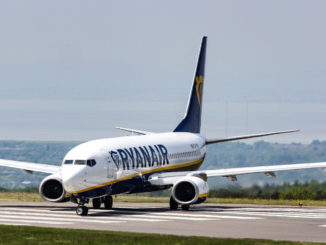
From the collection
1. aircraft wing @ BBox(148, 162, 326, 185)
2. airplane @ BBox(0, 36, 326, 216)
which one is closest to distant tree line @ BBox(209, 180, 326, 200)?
airplane @ BBox(0, 36, 326, 216)

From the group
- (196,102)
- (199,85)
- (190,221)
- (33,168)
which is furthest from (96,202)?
(199,85)

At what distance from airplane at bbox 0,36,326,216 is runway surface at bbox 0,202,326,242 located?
1.02 metres

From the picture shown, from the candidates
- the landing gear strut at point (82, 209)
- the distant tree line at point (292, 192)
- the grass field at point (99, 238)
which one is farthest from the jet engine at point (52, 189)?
the distant tree line at point (292, 192)

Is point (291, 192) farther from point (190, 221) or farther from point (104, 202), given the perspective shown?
point (190, 221)

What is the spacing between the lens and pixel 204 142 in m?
58.5

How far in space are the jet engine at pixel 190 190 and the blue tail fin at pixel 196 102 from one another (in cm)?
1331

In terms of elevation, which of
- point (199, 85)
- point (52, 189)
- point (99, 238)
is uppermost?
point (199, 85)

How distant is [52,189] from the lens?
43938 millimetres

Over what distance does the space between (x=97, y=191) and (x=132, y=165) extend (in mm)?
4166

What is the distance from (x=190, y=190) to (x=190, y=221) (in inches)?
333

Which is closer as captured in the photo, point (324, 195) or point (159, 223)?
point (159, 223)

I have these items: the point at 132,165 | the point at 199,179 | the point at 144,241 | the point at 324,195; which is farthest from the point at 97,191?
the point at 324,195

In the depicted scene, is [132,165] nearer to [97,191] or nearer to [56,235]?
[97,191]

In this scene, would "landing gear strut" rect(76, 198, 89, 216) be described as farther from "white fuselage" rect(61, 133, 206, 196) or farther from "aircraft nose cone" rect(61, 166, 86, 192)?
"aircraft nose cone" rect(61, 166, 86, 192)
